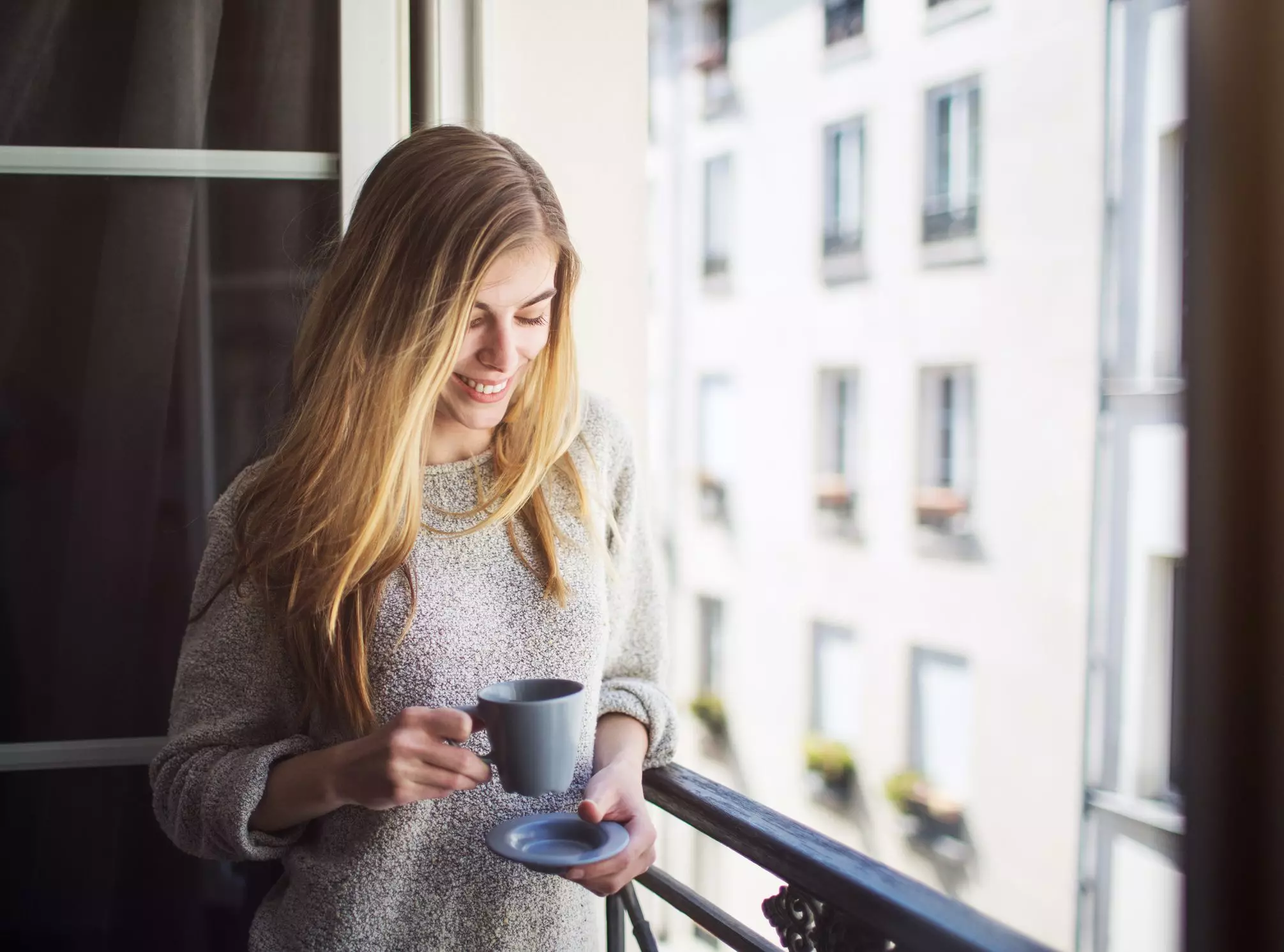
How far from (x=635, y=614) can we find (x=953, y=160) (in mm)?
7381

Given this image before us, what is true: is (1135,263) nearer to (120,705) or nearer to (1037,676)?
(1037,676)

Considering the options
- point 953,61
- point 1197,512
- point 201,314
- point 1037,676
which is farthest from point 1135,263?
point 1197,512

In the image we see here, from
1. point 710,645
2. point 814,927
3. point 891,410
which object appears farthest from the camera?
point 710,645

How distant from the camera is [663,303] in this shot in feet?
32.2

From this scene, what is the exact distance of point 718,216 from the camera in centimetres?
945

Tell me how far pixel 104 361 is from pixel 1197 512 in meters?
1.36

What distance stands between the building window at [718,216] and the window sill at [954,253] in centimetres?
206

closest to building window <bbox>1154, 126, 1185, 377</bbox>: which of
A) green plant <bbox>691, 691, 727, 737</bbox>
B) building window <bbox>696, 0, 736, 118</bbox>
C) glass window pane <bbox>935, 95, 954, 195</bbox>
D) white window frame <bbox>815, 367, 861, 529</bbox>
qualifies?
glass window pane <bbox>935, 95, 954, 195</bbox>

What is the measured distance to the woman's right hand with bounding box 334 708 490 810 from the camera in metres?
0.87

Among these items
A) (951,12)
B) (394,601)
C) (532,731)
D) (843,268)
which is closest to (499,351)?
(394,601)

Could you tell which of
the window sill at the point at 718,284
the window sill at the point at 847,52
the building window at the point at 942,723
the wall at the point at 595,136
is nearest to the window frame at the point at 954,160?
the window sill at the point at 847,52

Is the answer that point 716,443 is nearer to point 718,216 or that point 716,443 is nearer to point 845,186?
point 718,216

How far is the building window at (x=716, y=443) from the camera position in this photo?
32.0 feet

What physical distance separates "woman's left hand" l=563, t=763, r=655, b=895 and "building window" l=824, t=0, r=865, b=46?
8.25 m
